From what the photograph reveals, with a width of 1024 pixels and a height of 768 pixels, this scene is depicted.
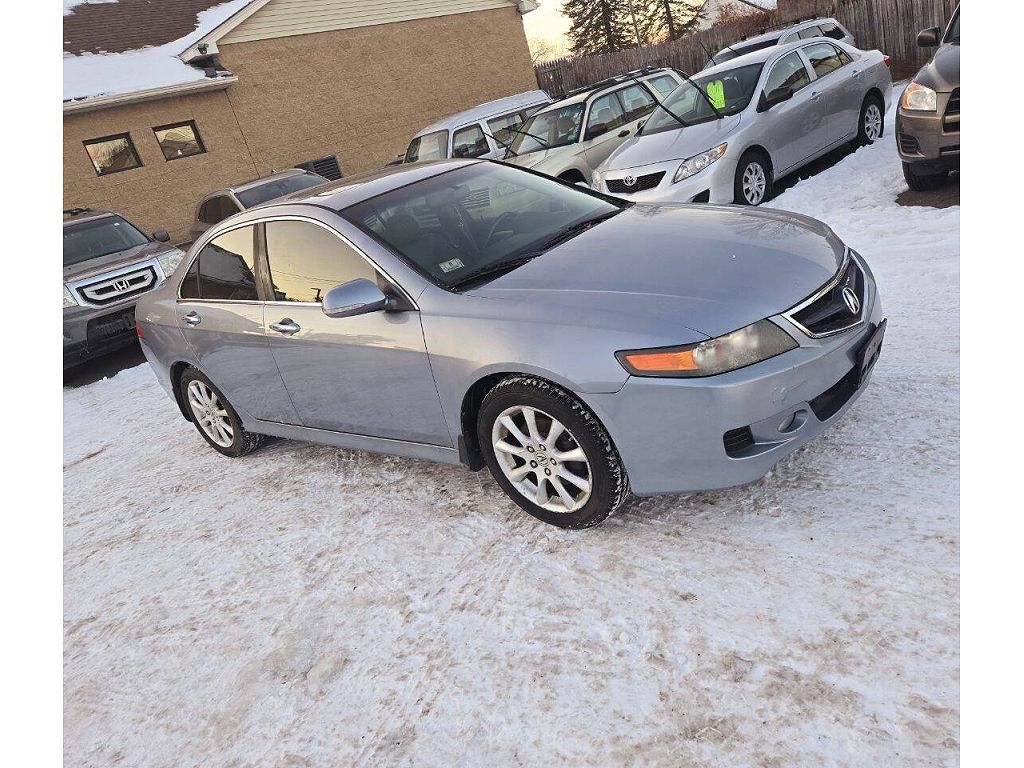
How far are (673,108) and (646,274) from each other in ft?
24.1

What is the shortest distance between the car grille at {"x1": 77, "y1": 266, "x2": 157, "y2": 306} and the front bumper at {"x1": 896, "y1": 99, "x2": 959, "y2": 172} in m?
8.87

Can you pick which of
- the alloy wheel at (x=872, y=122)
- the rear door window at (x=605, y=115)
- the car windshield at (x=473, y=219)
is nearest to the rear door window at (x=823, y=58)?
the alloy wheel at (x=872, y=122)

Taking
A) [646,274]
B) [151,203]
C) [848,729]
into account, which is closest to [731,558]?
[848,729]

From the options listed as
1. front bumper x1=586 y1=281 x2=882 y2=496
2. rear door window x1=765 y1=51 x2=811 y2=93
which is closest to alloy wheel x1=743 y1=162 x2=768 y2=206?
rear door window x1=765 y1=51 x2=811 y2=93

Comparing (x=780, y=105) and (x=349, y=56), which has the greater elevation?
(x=349, y=56)

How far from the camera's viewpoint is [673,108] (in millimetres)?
9922

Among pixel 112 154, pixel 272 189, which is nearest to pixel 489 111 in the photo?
pixel 272 189

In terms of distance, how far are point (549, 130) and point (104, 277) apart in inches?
257

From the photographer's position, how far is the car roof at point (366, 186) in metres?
4.32

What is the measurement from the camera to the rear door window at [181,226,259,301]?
465cm

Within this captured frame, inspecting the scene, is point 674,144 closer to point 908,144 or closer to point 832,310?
point 908,144

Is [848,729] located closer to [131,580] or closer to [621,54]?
[131,580]

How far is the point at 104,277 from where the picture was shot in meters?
9.75

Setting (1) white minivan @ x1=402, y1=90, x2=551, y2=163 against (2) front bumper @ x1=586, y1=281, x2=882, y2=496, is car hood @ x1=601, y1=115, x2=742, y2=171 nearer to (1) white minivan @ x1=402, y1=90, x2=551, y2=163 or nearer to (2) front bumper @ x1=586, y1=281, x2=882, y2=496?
(1) white minivan @ x1=402, y1=90, x2=551, y2=163
